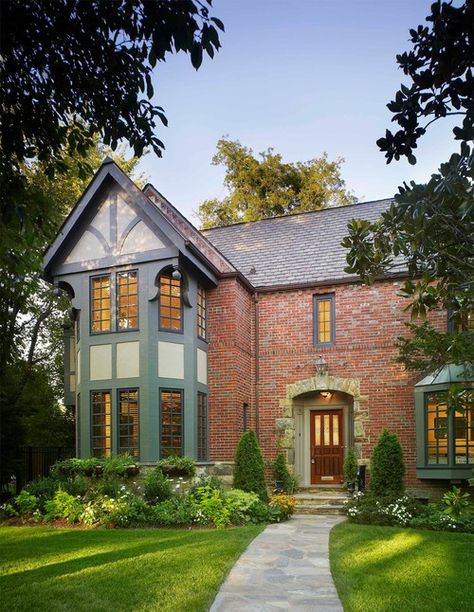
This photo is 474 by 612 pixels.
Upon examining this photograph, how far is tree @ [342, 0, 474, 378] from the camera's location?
13.9ft

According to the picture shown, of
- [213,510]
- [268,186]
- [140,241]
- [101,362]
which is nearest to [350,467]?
[213,510]

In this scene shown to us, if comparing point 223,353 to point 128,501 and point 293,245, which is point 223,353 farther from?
point 128,501

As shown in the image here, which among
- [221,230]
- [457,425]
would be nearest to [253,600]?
[457,425]

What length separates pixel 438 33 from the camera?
4.20 m

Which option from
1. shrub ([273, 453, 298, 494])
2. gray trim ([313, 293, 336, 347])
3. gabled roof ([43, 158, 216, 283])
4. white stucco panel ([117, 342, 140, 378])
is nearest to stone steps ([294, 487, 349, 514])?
shrub ([273, 453, 298, 494])

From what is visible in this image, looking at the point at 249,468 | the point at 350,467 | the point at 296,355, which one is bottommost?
the point at 350,467

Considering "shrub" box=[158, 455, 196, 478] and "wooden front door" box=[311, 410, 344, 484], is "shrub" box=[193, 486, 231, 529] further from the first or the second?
"wooden front door" box=[311, 410, 344, 484]

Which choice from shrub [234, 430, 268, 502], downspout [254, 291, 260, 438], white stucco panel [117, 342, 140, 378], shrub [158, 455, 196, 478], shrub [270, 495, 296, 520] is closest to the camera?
shrub [270, 495, 296, 520]

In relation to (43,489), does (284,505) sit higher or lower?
lower

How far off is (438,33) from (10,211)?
3.96 m

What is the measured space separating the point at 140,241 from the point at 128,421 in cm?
409

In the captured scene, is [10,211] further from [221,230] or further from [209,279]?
[221,230]

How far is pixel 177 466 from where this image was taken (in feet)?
44.9

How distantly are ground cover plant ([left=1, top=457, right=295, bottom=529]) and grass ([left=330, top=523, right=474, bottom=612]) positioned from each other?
2180 millimetres
